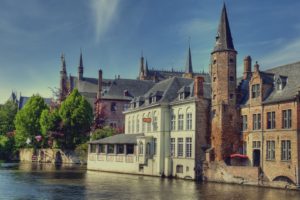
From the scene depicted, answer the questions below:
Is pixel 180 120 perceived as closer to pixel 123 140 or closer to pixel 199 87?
pixel 199 87

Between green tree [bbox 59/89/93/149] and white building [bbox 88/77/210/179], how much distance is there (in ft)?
46.3

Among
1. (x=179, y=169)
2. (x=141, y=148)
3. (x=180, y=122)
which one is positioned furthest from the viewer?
(x=141, y=148)

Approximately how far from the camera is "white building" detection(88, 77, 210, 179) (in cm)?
4966

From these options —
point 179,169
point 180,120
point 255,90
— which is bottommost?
point 179,169

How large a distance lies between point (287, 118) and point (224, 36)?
13105 millimetres

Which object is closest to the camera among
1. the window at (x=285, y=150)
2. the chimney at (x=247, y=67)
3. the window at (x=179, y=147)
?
the window at (x=285, y=150)

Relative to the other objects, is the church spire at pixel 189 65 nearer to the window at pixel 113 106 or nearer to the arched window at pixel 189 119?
the window at pixel 113 106

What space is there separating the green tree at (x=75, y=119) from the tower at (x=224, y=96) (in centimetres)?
3260

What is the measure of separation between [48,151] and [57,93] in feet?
49.5

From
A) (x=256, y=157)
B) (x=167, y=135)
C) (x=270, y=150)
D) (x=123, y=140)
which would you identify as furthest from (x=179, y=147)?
(x=270, y=150)

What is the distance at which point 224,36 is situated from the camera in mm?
49500

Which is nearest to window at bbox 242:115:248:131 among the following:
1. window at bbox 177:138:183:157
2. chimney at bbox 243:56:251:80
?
chimney at bbox 243:56:251:80

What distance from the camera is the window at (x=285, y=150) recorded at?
134ft

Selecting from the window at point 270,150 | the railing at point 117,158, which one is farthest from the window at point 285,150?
the railing at point 117,158
